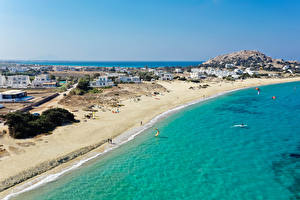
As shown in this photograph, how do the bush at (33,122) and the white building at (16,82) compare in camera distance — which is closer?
the bush at (33,122)

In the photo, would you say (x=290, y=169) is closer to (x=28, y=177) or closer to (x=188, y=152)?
(x=188, y=152)

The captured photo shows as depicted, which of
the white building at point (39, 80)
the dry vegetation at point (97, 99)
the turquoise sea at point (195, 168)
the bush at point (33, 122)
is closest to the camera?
the turquoise sea at point (195, 168)

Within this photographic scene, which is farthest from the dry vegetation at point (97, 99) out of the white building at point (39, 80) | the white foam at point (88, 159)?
the white building at point (39, 80)

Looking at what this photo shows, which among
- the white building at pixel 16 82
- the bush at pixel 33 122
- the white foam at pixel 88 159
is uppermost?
the white building at pixel 16 82

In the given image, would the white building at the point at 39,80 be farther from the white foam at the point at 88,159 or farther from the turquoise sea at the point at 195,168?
the turquoise sea at the point at 195,168

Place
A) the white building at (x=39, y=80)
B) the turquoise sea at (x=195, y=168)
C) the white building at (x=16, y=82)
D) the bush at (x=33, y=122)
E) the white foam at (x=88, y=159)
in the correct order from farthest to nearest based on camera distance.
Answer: the white building at (x=39, y=80) → the white building at (x=16, y=82) → the bush at (x=33, y=122) → the white foam at (x=88, y=159) → the turquoise sea at (x=195, y=168)

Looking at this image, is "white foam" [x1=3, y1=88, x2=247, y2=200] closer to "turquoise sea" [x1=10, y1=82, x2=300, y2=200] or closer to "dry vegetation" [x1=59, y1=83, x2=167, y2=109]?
"turquoise sea" [x1=10, y1=82, x2=300, y2=200]
